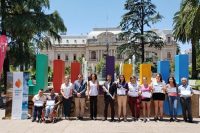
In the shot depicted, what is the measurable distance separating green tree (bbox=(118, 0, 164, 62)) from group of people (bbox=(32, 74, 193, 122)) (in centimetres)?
3039

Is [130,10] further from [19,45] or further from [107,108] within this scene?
[107,108]

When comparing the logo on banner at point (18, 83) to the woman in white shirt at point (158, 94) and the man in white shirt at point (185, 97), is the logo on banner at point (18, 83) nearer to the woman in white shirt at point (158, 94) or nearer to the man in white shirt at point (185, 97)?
the woman in white shirt at point (158, 94)

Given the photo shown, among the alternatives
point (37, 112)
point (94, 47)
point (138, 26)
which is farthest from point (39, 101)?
point (94, 47)

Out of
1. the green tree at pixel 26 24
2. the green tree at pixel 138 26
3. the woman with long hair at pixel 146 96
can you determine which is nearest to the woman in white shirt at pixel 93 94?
the woman with long hair at pixel 146 96

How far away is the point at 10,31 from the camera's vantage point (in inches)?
973

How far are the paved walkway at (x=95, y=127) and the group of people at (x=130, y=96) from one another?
2.10 feet

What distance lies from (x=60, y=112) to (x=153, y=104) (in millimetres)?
3622

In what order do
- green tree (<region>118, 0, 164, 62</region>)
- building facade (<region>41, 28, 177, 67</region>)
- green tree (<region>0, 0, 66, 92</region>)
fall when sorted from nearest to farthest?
green tree (<region>0, 0, 66, 92</region>), green tree (<region>118, 0, 164, 62</region>), building facade (<region>41, 28, 177, 67</region>)

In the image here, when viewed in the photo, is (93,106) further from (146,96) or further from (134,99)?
(146,96)

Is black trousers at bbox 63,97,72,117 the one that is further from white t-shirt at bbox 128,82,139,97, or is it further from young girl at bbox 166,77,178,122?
young girl at bbox 166,77,178,122

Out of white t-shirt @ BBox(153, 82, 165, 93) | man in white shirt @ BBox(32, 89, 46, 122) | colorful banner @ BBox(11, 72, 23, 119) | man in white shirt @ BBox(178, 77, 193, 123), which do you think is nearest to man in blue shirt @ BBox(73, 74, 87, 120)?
man in white shirt @ BBox(32, 89, 46, 122)

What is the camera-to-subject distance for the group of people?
15.0m

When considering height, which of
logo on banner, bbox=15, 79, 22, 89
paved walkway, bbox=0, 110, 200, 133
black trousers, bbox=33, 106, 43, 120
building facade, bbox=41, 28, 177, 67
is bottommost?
paved walkway, bbox=0, 110, 200, 133

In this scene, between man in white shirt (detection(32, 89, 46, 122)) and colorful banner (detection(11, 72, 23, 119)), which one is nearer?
man in white shirt (detection(32, 89, 46, 122))
